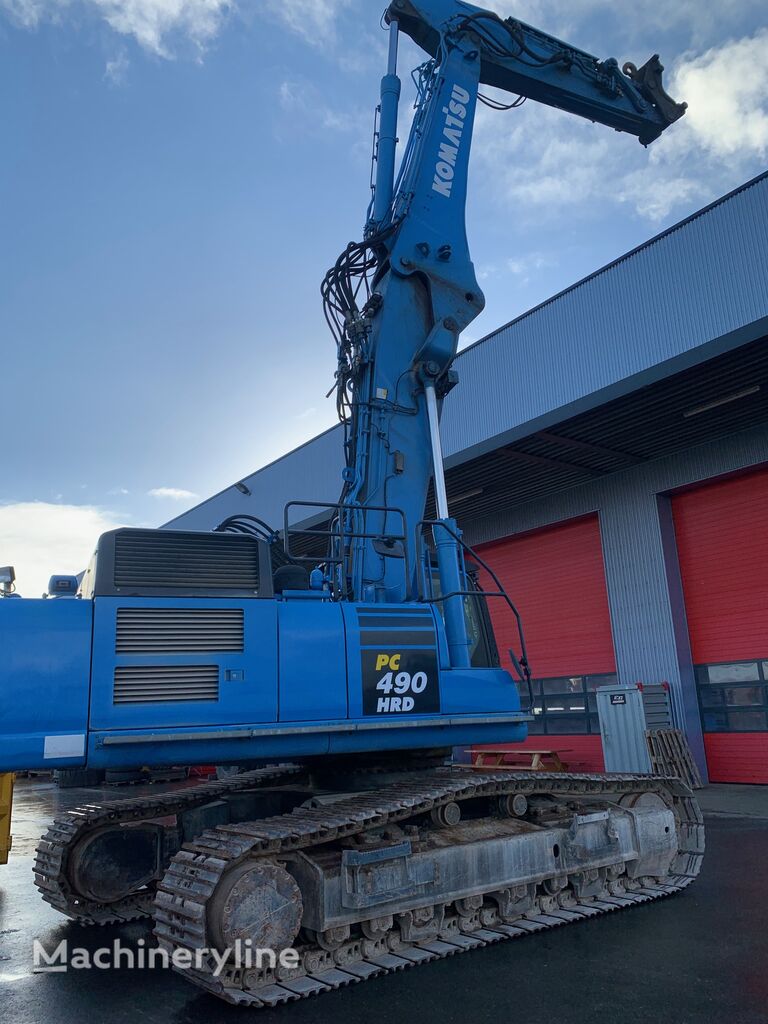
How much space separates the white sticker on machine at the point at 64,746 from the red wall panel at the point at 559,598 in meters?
13.5

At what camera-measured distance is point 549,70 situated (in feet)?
30.0

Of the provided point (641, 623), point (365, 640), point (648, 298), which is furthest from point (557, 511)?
point (365, 640)

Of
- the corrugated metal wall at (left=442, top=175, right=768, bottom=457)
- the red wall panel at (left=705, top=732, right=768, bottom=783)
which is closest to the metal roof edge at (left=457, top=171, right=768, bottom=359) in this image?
the corrugated metal wall at (left=442, top=175, right=768, bottom=457)

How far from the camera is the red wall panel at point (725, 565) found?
47.2 ft

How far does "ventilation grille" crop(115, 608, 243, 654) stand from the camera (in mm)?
5297

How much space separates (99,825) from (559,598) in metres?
12.8

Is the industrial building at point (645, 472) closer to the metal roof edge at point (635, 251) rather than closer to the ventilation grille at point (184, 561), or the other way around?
the metal roof edge at point (635, 251)

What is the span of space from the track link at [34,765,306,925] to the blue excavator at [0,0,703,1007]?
3 cm

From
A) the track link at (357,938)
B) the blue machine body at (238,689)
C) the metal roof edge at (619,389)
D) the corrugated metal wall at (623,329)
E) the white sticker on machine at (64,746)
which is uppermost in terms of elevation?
the corrugated metal wall at (623,329)

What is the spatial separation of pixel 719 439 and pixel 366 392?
9.71 metres

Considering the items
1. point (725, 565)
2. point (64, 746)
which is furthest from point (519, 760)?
point (64, 746)

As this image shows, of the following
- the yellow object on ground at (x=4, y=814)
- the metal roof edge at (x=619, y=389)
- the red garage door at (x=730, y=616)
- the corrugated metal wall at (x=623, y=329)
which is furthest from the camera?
the red garage door at (x=730, y=616)

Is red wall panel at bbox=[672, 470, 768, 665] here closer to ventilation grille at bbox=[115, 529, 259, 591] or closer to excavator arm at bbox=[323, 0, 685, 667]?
excavator arm at bbox=[323, 0, 685, 667]

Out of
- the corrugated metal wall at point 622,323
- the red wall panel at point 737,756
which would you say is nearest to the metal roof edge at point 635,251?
the corrugated metal wall at point 622,323
